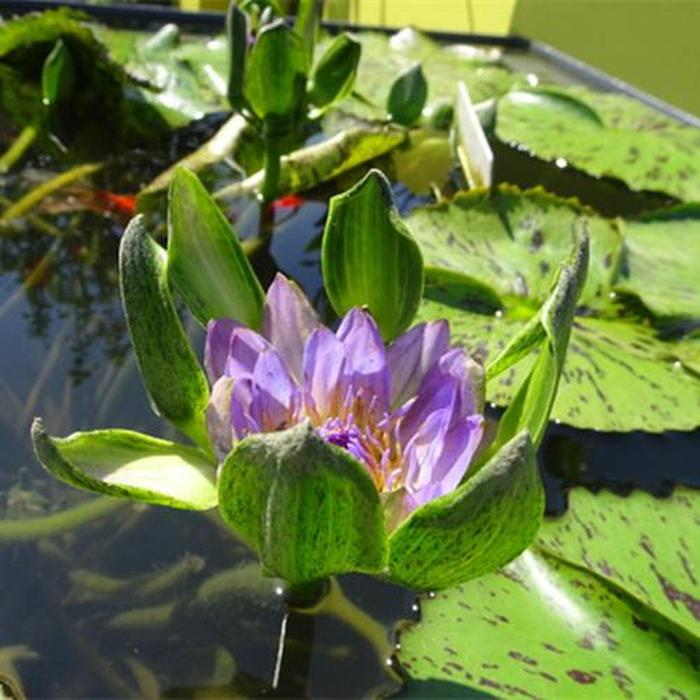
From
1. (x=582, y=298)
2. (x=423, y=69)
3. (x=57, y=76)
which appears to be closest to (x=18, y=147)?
(x=57, y=76)

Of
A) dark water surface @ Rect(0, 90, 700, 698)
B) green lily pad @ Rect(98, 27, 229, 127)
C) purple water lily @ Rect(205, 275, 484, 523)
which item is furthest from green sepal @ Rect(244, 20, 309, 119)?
purple water lily @ Rect(205, 275, 484, 523)

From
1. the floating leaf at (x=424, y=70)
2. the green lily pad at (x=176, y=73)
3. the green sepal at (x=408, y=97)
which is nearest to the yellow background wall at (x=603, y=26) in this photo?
the floating leaf at (x=424, y=70)

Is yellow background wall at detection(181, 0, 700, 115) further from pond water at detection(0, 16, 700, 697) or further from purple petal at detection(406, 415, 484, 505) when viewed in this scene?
purple petal at detection(406, 415, 484, 505)

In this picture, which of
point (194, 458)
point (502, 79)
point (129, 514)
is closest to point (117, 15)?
point (502, 79)

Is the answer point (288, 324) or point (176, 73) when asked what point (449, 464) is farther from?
point (176, 73)

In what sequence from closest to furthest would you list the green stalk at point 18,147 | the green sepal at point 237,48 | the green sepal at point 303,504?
the green sepal at point 303,504
the green sepal at point 237,48
the green stalk at point 18,147

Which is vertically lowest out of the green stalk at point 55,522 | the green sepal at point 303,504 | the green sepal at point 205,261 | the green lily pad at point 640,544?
the green stalk at point 55,522

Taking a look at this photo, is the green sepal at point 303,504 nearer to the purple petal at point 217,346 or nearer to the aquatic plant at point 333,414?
the aquatic plant at point 333,414
